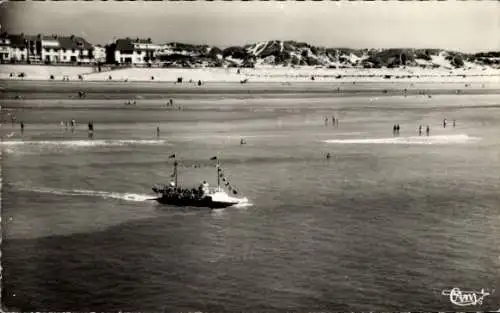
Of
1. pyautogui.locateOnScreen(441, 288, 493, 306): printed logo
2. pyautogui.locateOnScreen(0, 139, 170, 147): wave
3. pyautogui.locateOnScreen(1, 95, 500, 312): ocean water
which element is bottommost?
pyautogui.locateOnScreen(441, 288, 493, 306): printed logo

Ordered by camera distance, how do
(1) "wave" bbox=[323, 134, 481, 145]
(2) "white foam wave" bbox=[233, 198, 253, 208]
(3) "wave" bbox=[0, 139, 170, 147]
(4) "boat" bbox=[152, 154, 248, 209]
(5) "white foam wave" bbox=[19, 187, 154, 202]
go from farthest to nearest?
(1) "wave" bbox=[323, 134, 481, 145], (3) "wave" bbox=[0, 139, 170, 147], (5) "white foam wave" bbox=[19, 187, 154, 202], (4) "boat" bbox=[152, 154, 248, 209], (2) "white foam wave" bbox=[233, 198, 253, 208]

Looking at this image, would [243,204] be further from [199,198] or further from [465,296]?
[465,296]

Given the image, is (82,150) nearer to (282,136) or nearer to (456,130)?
(282,136)

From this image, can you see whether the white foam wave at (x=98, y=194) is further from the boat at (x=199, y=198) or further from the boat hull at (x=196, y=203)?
the boat hull at (x=196, y=203)

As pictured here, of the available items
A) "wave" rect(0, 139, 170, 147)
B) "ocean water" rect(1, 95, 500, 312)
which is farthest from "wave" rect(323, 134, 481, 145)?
"wave" rect(0, 139, 170, 147)

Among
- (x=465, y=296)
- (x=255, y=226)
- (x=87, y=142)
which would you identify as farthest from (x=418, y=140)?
(x=465, y=296)

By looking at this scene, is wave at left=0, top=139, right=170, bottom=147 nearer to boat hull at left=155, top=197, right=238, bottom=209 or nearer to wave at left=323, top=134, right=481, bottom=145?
wave at left=323, top=134, right=481, bottom=145

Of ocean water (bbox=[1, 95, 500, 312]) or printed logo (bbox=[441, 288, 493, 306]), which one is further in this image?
ocean water (bbox=[1, 95, 500, 312])
